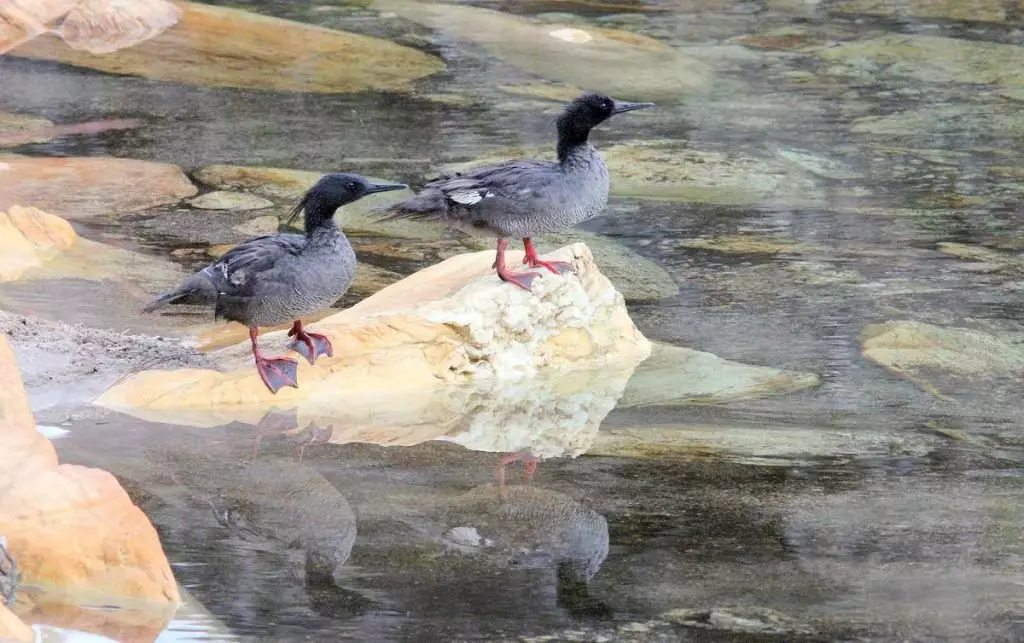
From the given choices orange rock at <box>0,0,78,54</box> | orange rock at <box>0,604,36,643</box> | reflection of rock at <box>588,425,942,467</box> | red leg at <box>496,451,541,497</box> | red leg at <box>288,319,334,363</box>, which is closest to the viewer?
orange rock at <box>0,604,36,643</box>

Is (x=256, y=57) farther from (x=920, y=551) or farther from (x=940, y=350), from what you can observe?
(x=920, y=551)

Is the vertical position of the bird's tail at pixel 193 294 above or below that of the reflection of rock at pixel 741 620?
above

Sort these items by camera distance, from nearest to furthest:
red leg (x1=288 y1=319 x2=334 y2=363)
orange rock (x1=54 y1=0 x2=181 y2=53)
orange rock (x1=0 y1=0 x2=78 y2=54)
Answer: red leg (x1=288 y1=319 x2=334 y2=363), orange rock (x1=0 y1=0 x2=78 y2=54), orange rock (x1=54 y1=0 x2=181 y2=53)

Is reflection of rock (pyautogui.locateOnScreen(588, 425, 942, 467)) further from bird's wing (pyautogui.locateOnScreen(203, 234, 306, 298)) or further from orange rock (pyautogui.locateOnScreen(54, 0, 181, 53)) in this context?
orange rock (pyautogui.locateOnScreen(54, 0, 181, 53))

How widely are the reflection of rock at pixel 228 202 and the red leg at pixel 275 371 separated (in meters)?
3.68

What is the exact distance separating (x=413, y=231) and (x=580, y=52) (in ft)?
17.9

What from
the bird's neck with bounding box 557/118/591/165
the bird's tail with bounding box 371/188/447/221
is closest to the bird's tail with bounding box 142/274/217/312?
the bird's tail with bounding box 371/188/447/221

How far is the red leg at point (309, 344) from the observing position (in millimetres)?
5980

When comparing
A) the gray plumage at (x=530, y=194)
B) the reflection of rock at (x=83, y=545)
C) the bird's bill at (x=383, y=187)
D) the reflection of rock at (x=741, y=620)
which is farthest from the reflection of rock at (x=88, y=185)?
the reflection of rock at (x=741, y=620)

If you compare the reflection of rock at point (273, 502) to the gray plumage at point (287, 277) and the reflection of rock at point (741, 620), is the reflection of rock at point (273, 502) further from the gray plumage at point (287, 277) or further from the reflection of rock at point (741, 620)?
the reflection of rock at point (741, 620)

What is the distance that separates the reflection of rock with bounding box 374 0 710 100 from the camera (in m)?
13.3

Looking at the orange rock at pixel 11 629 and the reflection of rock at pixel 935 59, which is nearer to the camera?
the orange rock at pixel 11 629

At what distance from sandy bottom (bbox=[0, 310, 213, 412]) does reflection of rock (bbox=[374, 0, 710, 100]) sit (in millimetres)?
7072

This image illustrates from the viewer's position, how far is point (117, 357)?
6164 mm
